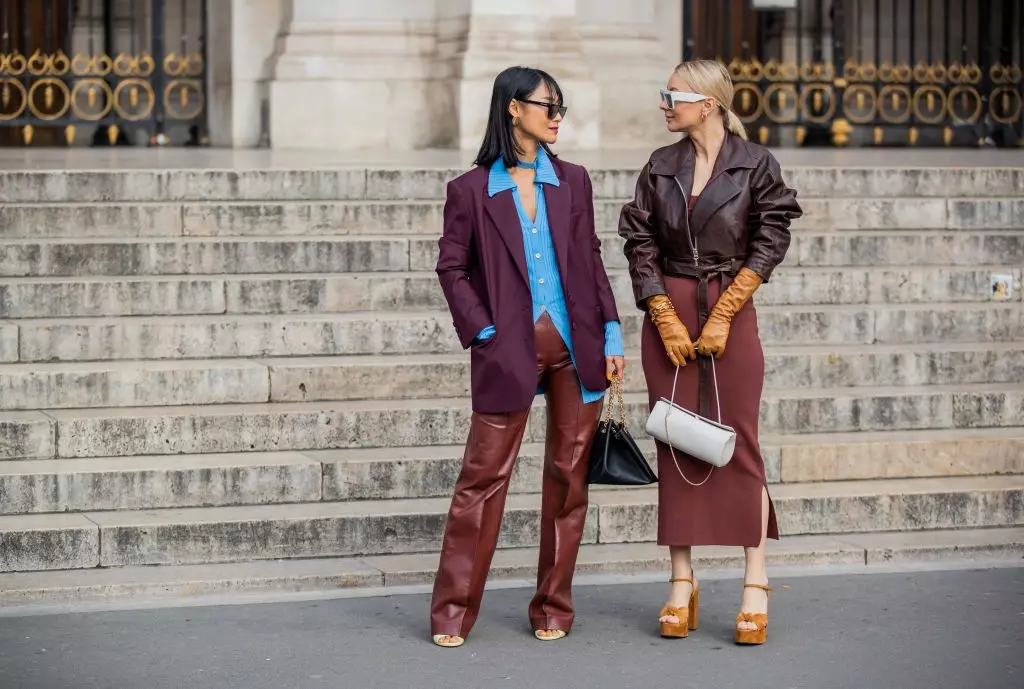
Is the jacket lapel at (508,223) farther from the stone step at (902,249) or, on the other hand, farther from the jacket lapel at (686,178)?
the stone step at (902,249)

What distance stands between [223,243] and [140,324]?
3.43 ft

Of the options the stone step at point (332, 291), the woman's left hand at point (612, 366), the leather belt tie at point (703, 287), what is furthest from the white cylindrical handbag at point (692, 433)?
the stone step at point (332, 291)

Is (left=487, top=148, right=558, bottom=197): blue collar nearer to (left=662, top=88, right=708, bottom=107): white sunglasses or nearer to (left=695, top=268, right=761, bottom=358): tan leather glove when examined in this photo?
(left=662, top=88, right=708, bottom=107): white sunglasses

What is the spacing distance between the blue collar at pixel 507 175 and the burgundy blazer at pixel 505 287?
0.02 m

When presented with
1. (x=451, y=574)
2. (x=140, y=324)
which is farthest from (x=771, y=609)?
(x=140, y=324)

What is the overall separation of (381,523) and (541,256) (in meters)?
1.67

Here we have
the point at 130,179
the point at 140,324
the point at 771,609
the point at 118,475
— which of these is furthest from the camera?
the point at 130,179

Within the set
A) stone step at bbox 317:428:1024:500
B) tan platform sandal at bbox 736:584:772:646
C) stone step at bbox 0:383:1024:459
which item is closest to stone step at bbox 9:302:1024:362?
stone step at bbox 0:383:1024:459

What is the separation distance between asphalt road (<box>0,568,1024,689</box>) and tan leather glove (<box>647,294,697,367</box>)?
97cm

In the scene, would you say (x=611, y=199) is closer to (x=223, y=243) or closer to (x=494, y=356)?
(x=223, y=243)

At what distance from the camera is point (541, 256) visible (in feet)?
19.7

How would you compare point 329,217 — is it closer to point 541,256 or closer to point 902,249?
point 902,249

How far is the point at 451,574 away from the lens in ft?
19.7

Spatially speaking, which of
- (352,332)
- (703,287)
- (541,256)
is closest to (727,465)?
(703,287)
